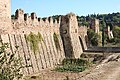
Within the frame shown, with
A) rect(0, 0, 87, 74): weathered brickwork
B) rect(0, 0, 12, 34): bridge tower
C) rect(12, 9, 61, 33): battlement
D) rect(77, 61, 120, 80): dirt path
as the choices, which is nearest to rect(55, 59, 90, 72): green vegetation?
rect(0, 0, 87, 74): weathered brickwork

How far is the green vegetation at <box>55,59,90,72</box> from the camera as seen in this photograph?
3347 cm

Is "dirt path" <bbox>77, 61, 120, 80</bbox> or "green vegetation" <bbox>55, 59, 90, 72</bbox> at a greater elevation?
"dirt path" <bbox>77, 61, 120, 80</bbox>

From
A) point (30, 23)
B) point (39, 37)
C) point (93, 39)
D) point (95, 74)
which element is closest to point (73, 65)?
point (39, 37)

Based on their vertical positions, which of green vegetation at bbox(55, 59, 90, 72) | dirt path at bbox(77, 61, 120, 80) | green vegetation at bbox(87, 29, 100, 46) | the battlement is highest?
the battlement

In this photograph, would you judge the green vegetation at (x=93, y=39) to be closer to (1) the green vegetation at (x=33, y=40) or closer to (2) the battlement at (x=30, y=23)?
(2) the battlement at (x=30, y=23)

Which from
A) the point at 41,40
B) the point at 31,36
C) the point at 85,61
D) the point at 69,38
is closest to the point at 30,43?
the point at 31,36

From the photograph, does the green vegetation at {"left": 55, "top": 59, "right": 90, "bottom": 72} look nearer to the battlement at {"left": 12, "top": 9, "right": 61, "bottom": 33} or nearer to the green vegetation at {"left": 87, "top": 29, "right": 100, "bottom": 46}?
the battlement at {"left": 12, "top": 9, "right": 61, "bottom": 33}

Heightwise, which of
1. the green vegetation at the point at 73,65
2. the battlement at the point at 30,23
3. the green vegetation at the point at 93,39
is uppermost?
the battlement at the point at 30,23

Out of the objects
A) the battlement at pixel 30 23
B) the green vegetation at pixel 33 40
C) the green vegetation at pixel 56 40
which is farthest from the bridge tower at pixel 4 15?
the green vegetation at pixel 56 40

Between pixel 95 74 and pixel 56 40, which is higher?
pixel 56 40

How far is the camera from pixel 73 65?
1432 inches

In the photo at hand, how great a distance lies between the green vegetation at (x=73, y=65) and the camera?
3347cm

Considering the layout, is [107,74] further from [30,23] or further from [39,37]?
[39,37]

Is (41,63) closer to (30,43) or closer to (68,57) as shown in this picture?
(30,43)
